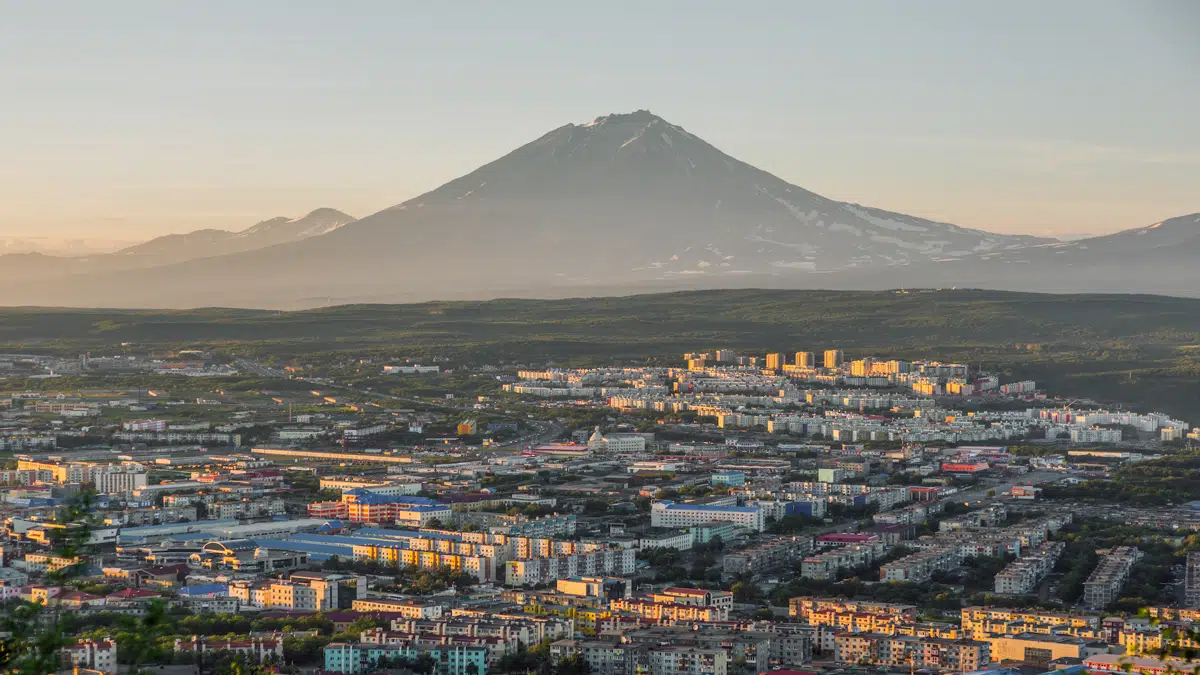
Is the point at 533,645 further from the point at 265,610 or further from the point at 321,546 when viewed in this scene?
the point at 321,546

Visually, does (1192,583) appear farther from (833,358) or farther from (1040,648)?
(833,358)

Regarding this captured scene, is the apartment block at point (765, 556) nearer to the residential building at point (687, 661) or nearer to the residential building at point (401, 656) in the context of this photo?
the residential building at point (687, 661)

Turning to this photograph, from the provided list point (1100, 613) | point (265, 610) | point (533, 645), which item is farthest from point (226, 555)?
point (1100, 613)

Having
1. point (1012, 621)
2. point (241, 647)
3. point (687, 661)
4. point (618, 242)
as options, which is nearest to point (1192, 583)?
point (1012, 621)

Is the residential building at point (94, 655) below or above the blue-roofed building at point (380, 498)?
above

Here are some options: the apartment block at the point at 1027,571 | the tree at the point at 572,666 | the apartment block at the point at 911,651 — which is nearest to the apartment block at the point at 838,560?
the apartment block at the point at 1027,571

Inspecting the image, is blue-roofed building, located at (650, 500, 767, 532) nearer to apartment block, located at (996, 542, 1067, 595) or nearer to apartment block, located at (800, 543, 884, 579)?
apartment block, located at (800, 543, 884, 579)
